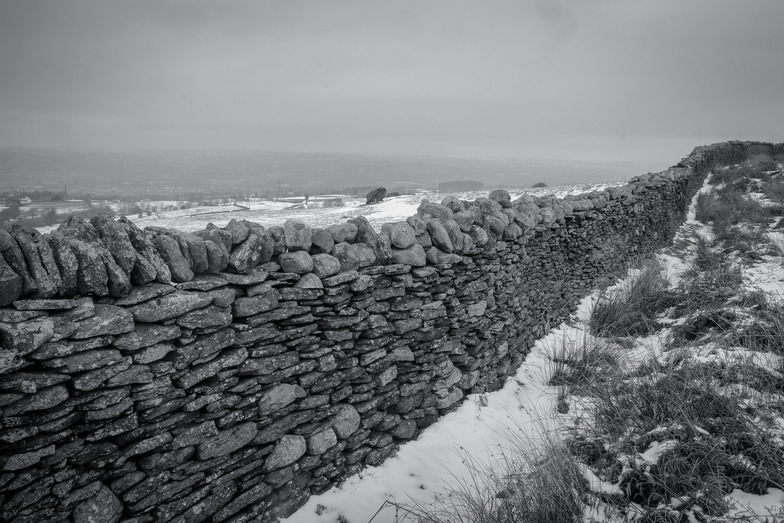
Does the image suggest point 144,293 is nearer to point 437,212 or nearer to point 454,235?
point 454,235

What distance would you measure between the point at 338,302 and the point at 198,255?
1156 millimetres

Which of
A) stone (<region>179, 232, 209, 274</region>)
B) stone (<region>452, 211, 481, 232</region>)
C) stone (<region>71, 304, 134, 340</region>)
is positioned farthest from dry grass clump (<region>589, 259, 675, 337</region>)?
stone (<region>71, 304, 134, 340</region>)

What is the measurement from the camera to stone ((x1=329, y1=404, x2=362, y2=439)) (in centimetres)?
375

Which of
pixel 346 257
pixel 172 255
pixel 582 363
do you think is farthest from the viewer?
pixel 582 363

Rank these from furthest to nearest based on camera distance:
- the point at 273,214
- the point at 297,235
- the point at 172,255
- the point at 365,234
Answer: the point at 273,214 → the point at 365,234 → the point at 297,235 → the point at 172,255

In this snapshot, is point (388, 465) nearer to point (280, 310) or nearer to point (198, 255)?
point (280, 310)

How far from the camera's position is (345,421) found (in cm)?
380

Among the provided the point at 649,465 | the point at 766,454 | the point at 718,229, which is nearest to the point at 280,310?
the point at 649,465

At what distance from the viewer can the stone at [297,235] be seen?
11.2 feet

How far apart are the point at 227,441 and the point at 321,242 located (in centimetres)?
163

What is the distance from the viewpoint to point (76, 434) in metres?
2.43

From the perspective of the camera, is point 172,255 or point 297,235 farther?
point 297,235

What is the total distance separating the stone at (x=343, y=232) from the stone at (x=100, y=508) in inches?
90.9

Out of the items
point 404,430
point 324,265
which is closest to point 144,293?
point 324,265
